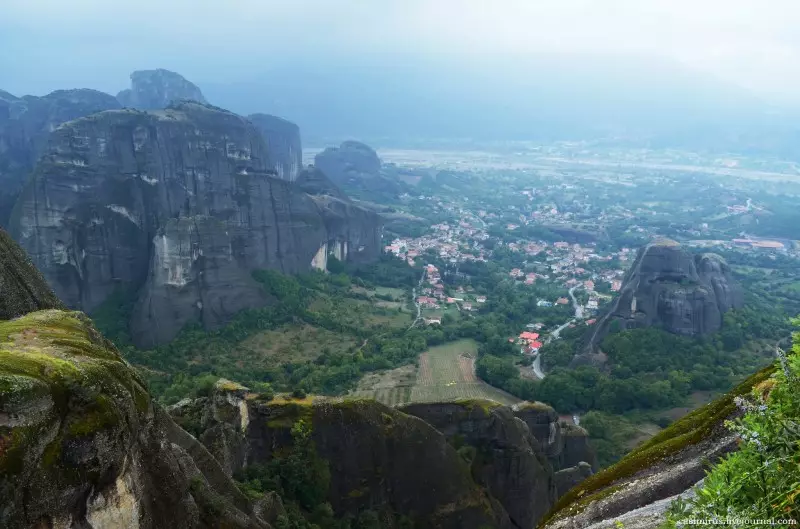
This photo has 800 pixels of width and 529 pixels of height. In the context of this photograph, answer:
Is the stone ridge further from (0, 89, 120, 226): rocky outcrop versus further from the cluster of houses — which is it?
(0, 89, 120, 226): rocky outcrop

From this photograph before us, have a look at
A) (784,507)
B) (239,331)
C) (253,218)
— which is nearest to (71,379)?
(784,507)

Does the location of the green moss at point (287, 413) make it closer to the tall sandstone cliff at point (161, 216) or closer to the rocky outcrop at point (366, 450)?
the rocky outcrop at point (366, 450)

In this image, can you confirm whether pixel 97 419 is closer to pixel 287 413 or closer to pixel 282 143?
pixel 287 413

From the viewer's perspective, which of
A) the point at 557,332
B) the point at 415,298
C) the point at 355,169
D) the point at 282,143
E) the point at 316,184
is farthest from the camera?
the point at 355,169

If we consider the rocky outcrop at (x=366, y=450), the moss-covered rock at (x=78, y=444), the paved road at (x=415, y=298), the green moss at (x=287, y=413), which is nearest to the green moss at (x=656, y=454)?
the rocky outcrop at (x=366, y=450)

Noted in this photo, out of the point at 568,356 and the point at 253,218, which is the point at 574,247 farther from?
the point at 253,218

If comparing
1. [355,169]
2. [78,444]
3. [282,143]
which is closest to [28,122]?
[282,143]
